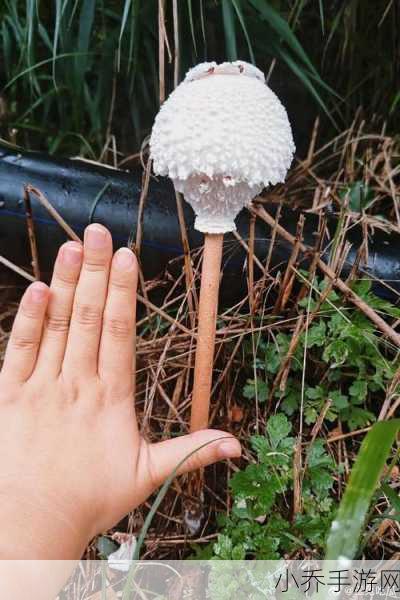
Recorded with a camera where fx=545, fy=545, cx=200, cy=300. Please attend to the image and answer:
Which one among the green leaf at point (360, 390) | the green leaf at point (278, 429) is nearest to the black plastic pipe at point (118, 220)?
the green leaf at point (360, 390)

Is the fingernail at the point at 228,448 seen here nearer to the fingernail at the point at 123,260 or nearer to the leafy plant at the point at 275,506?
the leafy plant at the point at 275,506

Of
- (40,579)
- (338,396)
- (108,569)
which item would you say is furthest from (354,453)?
(40,579)

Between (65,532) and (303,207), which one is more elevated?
(303,207)

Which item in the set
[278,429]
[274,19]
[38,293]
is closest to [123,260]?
[38,293]

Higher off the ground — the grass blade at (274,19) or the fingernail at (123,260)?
the grass blade at (274,19)

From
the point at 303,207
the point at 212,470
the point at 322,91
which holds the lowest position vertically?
the point at 212,470

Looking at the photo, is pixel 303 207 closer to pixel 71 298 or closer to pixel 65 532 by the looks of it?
pixel 71 298
